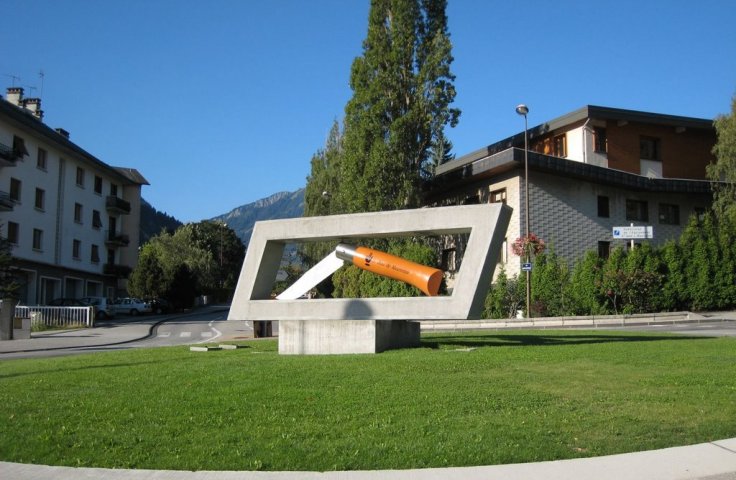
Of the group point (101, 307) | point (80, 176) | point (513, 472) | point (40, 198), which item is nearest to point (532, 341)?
point (513, 472)

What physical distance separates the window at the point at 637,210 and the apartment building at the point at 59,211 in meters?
40.4

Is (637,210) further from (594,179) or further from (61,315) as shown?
(61,315)

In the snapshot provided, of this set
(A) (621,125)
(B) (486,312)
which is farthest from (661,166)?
(B) (486,312)

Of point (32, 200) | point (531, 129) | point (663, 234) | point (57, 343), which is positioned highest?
point (531, 129)

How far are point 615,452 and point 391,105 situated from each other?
3496 centimetres

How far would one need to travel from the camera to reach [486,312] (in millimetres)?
34062

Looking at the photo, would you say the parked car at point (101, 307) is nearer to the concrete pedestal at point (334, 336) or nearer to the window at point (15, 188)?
the window at point (15, 188)

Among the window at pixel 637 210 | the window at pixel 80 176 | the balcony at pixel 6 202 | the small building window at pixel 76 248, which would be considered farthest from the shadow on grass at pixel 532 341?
the window at pixel 80 176

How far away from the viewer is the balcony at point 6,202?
153 ft

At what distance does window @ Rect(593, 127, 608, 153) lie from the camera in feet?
132

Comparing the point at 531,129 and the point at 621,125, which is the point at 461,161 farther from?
the point at 621,125

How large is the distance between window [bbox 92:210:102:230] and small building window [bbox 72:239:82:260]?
10.9 feet

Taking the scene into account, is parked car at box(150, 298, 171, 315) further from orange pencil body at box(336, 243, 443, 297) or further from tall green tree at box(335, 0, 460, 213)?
orange pencil body at box(336, 243, 443, 297)

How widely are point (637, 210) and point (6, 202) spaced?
4175 centimetres
